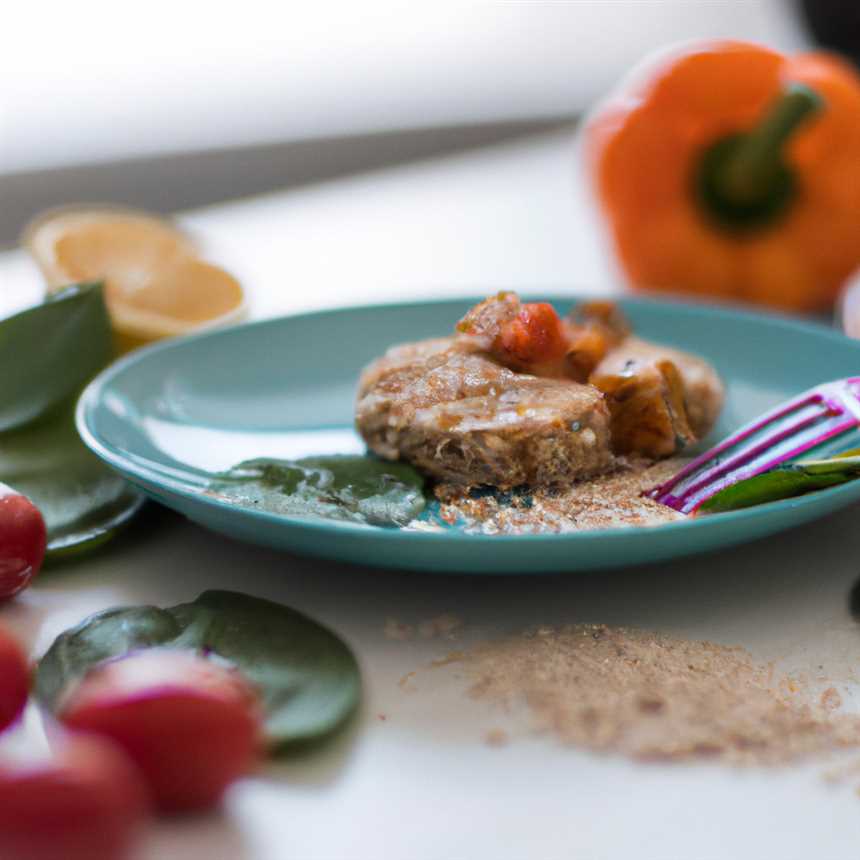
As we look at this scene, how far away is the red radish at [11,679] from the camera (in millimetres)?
605

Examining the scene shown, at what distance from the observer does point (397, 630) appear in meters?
0.75

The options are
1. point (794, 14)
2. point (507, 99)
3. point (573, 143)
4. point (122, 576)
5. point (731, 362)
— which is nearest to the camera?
point (122, 576)

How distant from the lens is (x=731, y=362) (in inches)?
43.6

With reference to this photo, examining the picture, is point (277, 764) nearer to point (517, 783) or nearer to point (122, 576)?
point (517, 783)

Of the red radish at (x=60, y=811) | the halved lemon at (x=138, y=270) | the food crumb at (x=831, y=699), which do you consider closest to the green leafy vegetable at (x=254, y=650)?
the red radish at (x=60, y=811)

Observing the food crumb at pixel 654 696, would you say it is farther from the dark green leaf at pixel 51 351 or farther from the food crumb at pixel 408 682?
the dark green leaf at pixel 51 351

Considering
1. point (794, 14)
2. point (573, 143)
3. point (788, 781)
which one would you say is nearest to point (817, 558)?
point (788, 781)

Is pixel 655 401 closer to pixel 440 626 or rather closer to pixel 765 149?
pixel 440 626

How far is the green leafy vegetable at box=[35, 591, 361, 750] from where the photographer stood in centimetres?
63

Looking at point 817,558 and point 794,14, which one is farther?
point 794,14

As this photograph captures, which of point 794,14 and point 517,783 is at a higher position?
point 794,14

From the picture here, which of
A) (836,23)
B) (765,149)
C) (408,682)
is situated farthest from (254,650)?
(836,23)

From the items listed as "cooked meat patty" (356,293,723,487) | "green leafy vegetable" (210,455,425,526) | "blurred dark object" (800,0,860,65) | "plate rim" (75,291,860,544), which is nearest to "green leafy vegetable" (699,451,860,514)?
"plate rim" (75,291,860,544)

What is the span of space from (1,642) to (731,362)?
758 millimetres
